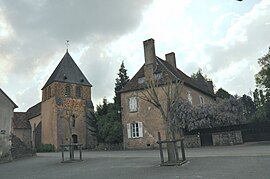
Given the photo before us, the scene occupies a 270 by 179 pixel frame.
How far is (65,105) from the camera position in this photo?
140ft

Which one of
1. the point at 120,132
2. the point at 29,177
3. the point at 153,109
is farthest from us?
the point at 120,132

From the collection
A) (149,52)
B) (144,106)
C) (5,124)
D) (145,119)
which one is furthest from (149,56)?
(5,124)

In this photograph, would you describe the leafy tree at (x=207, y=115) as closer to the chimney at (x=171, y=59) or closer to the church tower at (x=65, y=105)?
the chimney at (x=171, y=59)

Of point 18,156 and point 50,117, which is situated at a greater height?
point 50,117

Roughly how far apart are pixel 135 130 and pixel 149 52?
28.8 ft

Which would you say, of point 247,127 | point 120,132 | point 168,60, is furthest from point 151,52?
point 247,127

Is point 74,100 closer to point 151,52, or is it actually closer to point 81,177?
point 151,52

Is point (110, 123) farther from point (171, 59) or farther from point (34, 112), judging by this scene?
point (34, 112)

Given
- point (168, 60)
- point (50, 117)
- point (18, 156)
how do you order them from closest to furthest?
point (18, 156) < point (168, 60) < point (50, 117)

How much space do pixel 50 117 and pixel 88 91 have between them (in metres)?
8.08

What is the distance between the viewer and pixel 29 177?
1127 centimetres

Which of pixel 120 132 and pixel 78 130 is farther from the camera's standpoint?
pixel 78 130

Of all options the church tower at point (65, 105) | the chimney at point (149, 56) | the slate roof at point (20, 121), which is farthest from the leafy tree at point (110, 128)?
the slate roof at point (20, 121)

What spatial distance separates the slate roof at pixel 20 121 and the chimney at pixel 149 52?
31153 mm
